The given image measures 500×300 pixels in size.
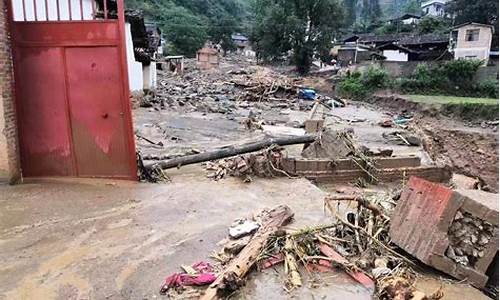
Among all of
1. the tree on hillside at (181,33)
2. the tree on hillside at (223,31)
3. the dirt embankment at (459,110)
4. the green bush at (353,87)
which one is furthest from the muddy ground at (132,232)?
the tree on hillside at (223,31)

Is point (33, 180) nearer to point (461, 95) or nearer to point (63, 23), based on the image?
point (63, 23)

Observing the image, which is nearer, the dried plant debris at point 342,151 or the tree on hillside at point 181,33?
the dried plant debris at point 342,151

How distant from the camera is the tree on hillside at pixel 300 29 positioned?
4284cm

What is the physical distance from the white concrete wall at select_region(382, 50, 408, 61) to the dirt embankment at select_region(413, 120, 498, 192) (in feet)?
68.4

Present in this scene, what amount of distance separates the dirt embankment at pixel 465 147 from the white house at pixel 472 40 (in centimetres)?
1978

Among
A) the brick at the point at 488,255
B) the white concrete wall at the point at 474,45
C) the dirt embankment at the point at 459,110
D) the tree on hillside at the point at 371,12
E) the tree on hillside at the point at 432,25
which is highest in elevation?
the tree on hillside at the point at 371,12

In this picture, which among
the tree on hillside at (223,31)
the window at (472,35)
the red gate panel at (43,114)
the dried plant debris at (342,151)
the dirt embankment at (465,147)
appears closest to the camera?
the red gate panel at (43,114)

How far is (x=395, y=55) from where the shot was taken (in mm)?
41125

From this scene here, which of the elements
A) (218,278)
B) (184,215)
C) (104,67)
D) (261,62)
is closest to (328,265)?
(218,278)

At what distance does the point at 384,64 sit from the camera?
1329 inches

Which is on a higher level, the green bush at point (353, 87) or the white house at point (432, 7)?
the white house at point (432, 7)

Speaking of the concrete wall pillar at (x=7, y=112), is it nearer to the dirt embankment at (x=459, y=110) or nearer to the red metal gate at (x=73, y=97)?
the red metal gate at (x=73, y=97)

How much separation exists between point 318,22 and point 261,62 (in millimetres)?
8178

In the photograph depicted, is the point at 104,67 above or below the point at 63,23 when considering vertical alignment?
below
